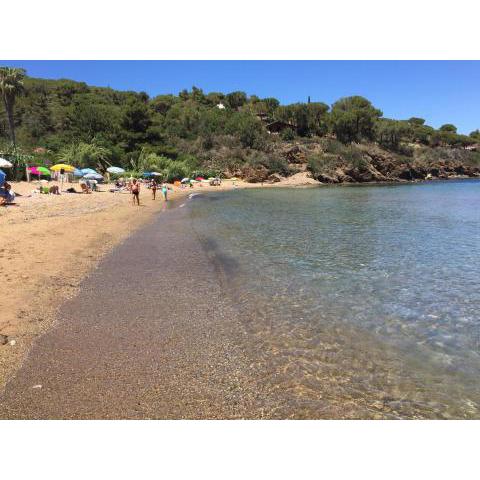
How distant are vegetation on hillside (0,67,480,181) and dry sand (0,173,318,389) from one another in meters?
19.6

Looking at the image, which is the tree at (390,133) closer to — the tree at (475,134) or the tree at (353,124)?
the tree at (353,124)

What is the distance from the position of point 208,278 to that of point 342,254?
440 cm

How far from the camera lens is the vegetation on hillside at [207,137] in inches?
1908

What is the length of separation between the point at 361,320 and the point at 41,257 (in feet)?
24.8

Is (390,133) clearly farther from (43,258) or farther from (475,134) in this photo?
(43,258)

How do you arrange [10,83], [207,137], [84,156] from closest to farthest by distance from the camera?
[10,83] → [84,156] → [207,137]

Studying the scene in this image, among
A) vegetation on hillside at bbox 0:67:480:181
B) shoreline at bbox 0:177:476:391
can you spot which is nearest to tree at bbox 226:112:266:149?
vegetation on hillside at bbox 0:67:480:181

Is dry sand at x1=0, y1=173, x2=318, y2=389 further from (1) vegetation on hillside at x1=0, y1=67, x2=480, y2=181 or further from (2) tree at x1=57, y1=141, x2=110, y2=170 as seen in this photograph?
(2) tree at x1=57, y1=141, x2=110, y2=170

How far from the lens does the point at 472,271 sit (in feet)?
30.1

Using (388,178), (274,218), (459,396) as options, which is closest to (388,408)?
(459,396)

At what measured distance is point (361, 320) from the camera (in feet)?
20.6

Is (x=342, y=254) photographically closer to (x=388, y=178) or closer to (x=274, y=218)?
(x=274, y=218)

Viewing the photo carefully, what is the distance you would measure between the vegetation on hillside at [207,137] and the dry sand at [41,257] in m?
19.6

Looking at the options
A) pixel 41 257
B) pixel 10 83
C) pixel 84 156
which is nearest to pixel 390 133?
pixel 84 156
